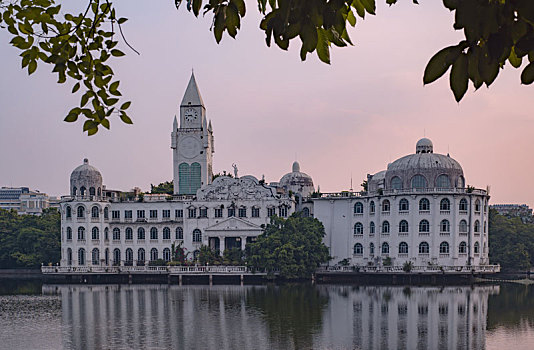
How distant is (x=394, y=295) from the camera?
64.4 metres

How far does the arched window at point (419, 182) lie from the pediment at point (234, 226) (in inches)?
714

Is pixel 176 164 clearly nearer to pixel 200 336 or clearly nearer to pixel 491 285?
pixel 491 285

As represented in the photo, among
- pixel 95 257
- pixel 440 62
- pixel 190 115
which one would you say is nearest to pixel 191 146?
pixel 190 115

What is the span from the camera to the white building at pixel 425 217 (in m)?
77.9

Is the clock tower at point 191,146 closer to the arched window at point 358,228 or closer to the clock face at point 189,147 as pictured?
the clock face at point 189,147

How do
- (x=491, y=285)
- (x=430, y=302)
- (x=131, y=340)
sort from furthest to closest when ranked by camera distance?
(x=491, y=285) < (x=430, y=302) < (x=131, y=340)

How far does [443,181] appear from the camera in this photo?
78562 millimetres

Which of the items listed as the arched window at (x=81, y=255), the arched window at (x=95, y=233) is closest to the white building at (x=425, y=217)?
the arched window at (x=95, y=233)

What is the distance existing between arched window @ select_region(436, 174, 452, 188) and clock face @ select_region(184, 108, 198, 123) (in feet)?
111

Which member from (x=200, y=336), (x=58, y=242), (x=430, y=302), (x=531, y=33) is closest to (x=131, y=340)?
(x=200, y=336)

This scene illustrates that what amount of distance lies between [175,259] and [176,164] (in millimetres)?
16158

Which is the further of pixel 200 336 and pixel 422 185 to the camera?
→ pixel 422 185

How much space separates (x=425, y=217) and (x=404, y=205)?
2.58 meters

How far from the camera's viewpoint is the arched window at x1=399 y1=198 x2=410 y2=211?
79.1 meters
